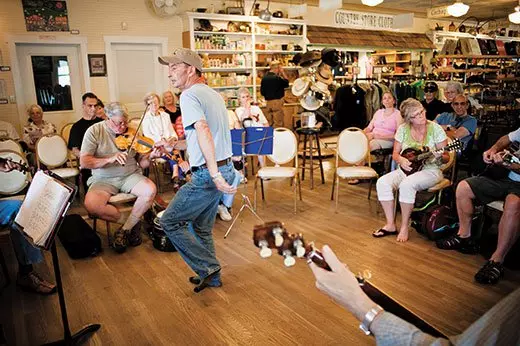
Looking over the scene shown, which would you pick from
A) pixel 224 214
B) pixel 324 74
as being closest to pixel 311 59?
pixel 324 74

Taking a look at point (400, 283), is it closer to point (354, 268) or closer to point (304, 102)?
point (354, 268)

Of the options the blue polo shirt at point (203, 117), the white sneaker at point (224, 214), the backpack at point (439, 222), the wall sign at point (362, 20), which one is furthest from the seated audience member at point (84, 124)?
the wall sign at point (362, 20)

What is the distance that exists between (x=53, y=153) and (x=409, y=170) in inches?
158

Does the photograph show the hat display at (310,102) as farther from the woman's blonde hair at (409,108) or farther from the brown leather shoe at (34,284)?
the brown leather shoe at (34,284)

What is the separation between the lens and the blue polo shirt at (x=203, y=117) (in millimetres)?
2391

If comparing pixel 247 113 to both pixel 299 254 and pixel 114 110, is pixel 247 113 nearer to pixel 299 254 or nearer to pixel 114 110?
pixel 114 110

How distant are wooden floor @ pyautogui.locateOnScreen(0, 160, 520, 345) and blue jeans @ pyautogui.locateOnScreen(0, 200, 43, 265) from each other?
25 centimetres

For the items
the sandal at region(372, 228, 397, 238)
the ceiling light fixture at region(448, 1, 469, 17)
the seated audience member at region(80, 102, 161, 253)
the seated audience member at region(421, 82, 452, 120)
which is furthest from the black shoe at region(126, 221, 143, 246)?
the ceiling light fixture at region(448, 1, 469, 17)

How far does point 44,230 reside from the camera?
6.29 ft

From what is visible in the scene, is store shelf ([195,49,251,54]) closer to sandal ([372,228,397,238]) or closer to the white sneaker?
the white sneaker

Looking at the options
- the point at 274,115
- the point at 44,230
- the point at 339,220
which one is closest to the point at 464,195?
the point at 339,220

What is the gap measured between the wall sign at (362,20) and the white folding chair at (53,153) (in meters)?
7.22

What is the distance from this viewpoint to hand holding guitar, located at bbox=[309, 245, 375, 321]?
1095mm

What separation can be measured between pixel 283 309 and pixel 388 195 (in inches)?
65.9
